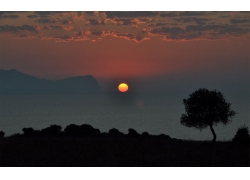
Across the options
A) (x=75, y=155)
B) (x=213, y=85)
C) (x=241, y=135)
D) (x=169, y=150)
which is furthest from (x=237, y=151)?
(x=213, y=85)

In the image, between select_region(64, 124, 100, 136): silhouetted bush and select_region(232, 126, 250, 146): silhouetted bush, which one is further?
select_region(64, 124, 100, 136): silhouetted bush

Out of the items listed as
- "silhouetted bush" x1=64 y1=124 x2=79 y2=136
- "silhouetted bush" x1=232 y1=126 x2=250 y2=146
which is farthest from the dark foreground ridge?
"silhouetted bush" x1=64 y1=124 x2=79 y2=136

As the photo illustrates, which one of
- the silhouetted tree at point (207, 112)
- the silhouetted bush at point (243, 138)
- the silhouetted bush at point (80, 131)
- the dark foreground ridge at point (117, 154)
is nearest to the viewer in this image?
the dark foreground ridge at point (117, 154)

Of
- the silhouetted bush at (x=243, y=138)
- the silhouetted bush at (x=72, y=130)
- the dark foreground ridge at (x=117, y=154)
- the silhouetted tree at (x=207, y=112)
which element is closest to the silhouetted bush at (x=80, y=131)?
the silhouetted bush at (x=72, y=130)

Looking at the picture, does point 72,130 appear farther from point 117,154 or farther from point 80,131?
point 117,154

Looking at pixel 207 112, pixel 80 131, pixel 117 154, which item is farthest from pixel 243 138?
pixel 80 131

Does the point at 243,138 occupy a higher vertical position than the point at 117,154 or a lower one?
higher

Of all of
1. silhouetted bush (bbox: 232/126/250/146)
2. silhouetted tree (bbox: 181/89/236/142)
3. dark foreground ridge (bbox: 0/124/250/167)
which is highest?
silhouetted tree (bbox: 181/89/236/142)

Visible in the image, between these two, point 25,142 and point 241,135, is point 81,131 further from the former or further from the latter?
point 241,135

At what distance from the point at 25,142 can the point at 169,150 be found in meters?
13.5

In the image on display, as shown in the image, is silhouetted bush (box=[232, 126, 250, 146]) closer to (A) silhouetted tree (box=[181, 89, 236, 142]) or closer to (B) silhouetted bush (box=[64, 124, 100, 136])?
(A) silhouetted tree (box=[181, 89, 236, 142])

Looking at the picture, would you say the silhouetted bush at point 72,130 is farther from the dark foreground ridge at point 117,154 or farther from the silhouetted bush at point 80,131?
the dark foreground ridge at point 117,154

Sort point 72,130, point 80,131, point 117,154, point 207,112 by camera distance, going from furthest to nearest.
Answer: point 80,131
point 72,130
point 207,112
point 117,154

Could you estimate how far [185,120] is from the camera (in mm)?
42656
